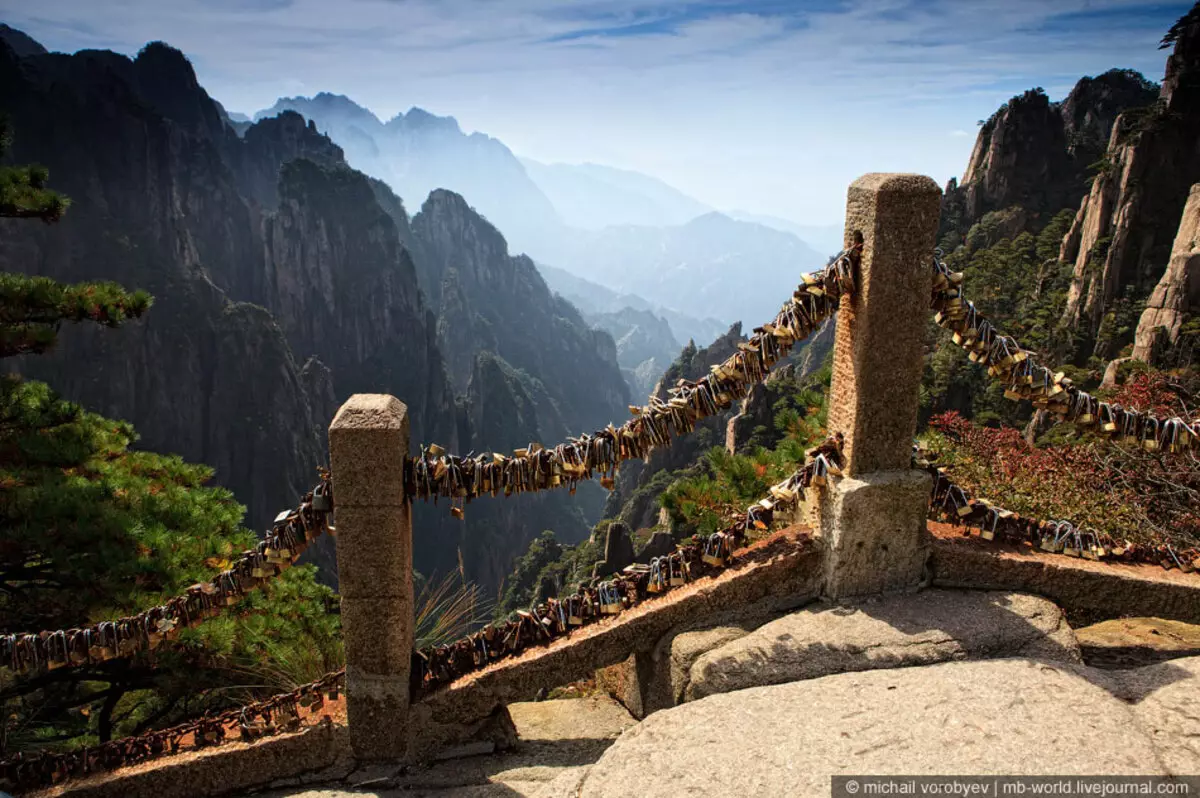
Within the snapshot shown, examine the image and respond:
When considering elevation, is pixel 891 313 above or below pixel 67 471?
above

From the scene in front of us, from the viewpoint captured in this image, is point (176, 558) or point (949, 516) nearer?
point (949, 516)

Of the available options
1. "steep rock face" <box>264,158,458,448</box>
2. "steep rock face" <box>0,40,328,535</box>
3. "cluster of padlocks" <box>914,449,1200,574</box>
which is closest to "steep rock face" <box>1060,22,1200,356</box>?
"cluster of padlocks" <box>914,449,1200,574</box>

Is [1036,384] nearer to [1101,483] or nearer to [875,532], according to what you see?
[875,532]

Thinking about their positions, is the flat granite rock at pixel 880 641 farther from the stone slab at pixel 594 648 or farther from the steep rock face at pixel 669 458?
the steep rock face at pixel 669 458

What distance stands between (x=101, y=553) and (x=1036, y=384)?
6691mm

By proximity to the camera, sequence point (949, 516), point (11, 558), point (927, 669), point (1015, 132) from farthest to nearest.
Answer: point (1015, 132) → point (11, 558) → point (949, 516) → point (927, 669)

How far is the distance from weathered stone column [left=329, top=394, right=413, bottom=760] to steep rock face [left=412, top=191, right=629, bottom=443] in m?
130

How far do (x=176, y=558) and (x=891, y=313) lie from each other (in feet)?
18.2

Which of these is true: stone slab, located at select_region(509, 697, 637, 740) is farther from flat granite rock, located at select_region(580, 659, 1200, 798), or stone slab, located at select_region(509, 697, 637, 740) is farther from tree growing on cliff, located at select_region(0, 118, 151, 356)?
tree growing on cliff, located at select_region(0, 118, 151, 356)

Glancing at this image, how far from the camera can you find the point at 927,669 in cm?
386

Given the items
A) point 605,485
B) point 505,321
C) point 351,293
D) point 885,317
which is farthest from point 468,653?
point 505,321

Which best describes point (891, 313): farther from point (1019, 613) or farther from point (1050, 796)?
point (1050, 796)

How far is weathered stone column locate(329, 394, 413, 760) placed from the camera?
4199 mm

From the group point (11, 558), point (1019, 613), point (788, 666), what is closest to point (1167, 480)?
point (1019, 613)
